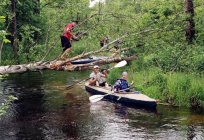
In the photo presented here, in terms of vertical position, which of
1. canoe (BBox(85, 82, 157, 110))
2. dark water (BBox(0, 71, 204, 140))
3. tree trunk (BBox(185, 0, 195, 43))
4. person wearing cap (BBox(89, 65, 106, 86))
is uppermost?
tree trunk (BBox(185, 0, 195, 43))

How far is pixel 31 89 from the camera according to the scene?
682 inches

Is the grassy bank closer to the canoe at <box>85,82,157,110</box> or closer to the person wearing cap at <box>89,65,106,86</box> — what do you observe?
the canoe at <box>85,82,157,110</box>

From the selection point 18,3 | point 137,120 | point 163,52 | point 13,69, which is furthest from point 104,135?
point 18,3

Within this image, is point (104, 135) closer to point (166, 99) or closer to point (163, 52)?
point (166, 99)

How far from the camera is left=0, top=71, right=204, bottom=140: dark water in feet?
34.2

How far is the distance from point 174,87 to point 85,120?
139 inches

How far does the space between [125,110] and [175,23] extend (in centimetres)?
509

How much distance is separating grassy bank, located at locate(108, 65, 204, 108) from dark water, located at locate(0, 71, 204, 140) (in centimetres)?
58

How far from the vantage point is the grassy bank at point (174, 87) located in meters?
13.1

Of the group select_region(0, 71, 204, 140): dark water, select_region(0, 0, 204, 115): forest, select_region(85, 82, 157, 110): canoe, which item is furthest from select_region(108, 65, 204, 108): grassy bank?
select_region(85, 82, 157, 110): canoe

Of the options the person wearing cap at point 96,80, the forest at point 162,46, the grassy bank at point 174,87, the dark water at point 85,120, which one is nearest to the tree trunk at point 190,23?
the forest at point 162,46

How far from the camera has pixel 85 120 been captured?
12.0 m

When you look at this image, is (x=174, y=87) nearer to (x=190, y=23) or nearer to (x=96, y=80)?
(x=96, y=80)

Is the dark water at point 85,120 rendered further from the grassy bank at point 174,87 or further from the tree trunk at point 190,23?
the tree trunk at point 190,23
